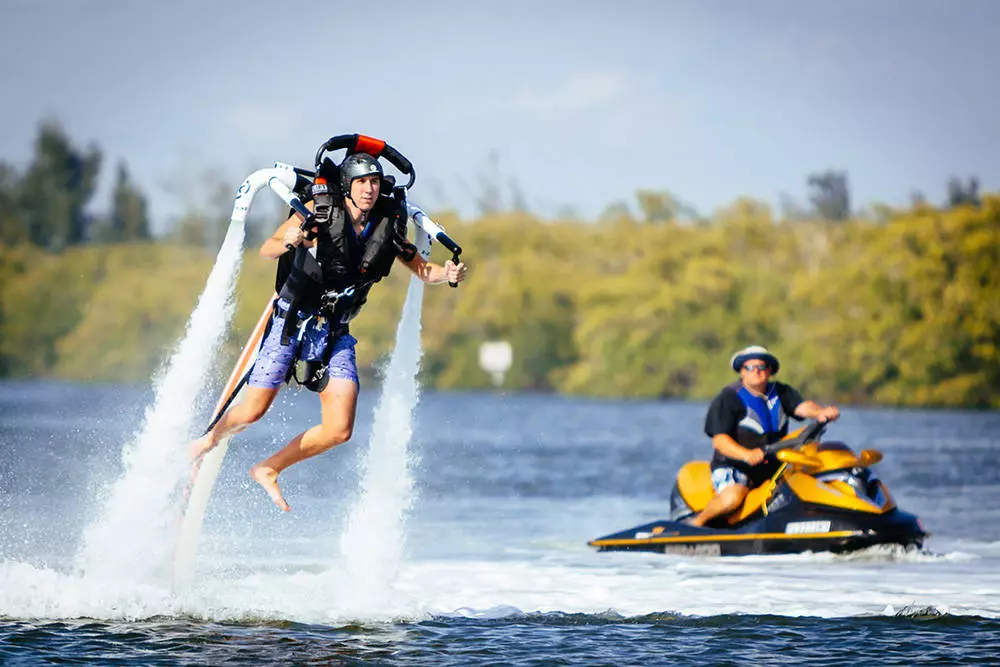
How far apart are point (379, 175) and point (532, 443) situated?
25.1 m

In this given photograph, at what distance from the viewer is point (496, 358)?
78.2 meters

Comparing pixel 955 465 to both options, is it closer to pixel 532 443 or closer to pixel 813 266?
pixel 532 443

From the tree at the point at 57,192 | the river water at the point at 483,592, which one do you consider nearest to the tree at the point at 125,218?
the tree at the point at 57,192

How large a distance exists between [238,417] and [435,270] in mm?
1430

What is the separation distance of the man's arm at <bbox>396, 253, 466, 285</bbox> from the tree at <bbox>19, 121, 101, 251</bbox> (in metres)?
98.8

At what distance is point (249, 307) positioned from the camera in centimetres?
7338

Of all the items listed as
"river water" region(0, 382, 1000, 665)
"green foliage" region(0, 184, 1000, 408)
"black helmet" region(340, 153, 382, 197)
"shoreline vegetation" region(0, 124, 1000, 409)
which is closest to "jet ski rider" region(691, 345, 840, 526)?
"river water" region(0, 382, 1000, 665)

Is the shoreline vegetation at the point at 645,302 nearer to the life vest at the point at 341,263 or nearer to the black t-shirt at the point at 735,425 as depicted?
the black t-shirt at the point at 735,425

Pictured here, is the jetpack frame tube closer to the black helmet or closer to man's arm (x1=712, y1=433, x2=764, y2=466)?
the black helmet

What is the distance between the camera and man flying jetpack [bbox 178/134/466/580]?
28.8ft

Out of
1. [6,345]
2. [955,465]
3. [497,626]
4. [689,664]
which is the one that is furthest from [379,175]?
[6,345]

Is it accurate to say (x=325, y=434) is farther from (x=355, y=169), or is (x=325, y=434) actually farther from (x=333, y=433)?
(x=355, y=169)

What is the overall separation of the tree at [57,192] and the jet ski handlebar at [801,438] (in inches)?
3837

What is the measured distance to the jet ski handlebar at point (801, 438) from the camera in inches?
446
